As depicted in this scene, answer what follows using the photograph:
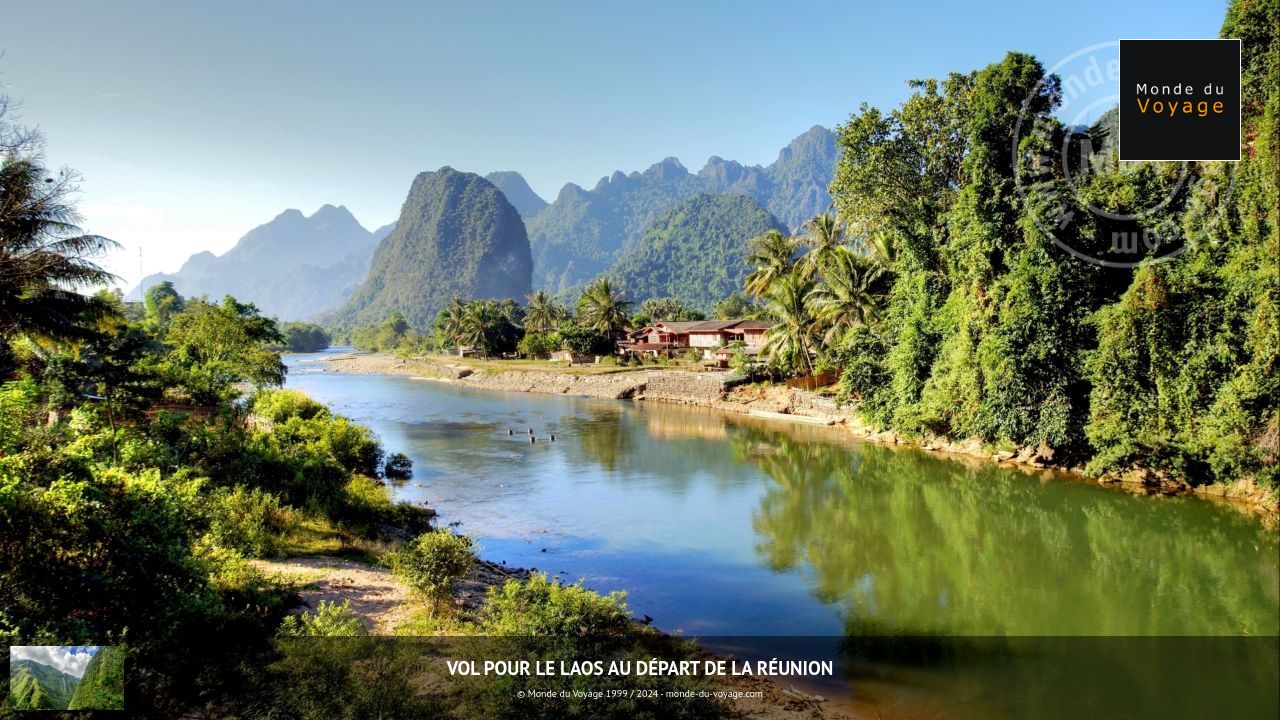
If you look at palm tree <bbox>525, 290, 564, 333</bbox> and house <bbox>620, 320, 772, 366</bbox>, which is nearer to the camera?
house <bbox>620, 320, 772, 366</bbox>

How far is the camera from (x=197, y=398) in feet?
76.1

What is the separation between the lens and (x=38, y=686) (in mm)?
6066

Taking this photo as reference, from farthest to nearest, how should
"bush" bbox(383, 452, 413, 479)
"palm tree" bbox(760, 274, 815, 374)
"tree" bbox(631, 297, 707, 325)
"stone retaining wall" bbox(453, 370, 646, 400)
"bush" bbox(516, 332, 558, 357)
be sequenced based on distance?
1. "tree" bbox(631, 297, 707, 325)
2. "bush" bbox(516, 332, 558, 357)
3. "stone retaining wall" bbox(453, 370, 646, 400)
4. "palm tree" bbox(760, 274, 815, 374)
5. "bush" bbox(383, 452, 413, 479)

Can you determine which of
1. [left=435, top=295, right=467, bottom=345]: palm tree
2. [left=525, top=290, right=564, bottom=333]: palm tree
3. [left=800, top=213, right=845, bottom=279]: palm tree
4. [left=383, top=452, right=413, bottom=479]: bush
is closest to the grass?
[left=383, top=452, right=413, bottom=479]: bush

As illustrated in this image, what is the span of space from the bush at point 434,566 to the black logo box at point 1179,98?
63.4 ft

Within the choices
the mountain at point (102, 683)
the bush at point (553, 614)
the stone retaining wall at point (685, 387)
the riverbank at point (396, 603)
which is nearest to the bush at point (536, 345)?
the stone retaining wall at point (685, 387)

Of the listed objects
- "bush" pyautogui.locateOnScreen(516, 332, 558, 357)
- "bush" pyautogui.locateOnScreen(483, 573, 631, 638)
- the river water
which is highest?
"bush" pyautogui.locateOnScreen(516, 332, 558, 357)

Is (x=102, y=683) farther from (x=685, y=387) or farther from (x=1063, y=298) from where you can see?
(x=685, y=387)

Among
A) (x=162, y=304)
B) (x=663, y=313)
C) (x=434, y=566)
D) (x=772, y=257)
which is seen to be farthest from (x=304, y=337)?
(x=434, y=566)

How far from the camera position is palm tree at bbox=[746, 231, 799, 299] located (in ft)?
160

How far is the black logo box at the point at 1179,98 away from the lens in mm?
16562

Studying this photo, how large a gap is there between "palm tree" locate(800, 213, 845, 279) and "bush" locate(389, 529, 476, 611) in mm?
36033

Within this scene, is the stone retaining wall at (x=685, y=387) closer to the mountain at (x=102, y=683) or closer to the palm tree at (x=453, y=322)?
the palm tree at (x=453, y=322)

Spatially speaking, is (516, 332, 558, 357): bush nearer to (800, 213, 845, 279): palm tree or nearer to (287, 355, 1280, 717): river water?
(800, 213, 845, 279): palm tree
